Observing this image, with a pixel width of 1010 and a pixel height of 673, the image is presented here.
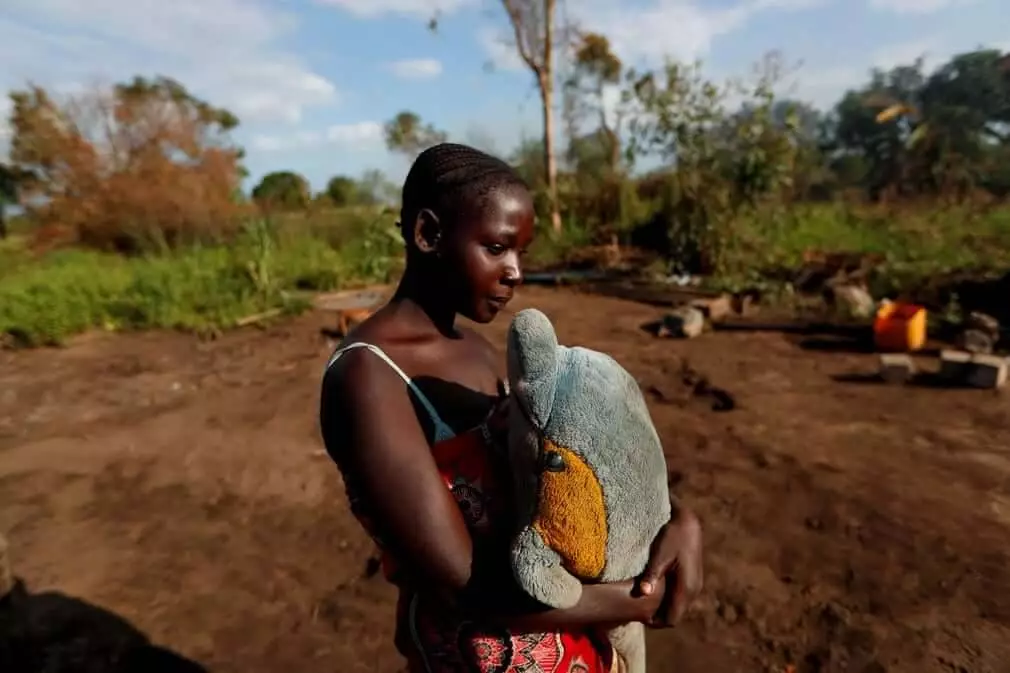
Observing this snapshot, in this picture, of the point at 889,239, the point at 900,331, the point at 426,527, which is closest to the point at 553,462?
the point at 426,527

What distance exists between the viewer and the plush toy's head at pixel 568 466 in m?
0.86

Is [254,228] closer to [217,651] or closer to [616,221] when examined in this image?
[616,221]

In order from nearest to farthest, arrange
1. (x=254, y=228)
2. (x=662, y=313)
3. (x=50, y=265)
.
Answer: (x=662, y=313), (x=254, y=228), (x=50, y=265)

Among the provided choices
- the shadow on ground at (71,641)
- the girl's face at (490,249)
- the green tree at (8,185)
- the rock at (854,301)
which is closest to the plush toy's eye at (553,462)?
the girl's face at (490,249)

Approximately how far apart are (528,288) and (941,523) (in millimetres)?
7501

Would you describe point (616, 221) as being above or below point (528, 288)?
above

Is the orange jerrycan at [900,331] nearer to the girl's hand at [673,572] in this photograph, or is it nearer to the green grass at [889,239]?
the green grass at [889,239]

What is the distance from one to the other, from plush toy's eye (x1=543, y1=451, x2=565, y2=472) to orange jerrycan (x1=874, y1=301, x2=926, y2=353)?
20.7 feet

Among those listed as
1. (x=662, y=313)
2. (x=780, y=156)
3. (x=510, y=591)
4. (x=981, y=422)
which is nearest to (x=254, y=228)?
(x=662, y=313)

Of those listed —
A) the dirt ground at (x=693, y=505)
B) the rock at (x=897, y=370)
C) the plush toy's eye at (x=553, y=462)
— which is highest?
the plush toy's eye at (x=553, y=462)

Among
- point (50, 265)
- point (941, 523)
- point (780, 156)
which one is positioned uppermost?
point (780, 156)

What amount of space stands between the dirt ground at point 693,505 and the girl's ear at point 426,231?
2210mm

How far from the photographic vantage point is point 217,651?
284 centimetres

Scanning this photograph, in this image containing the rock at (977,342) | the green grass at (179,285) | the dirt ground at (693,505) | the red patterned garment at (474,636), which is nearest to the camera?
the red patterned garment at (474,636)
